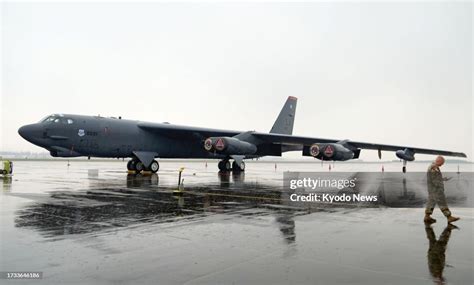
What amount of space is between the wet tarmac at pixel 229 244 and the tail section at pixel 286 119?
2457 centimetres

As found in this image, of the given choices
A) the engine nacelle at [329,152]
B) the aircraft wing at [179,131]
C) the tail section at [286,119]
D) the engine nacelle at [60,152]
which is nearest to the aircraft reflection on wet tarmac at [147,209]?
the engine nacelle at [329,152]

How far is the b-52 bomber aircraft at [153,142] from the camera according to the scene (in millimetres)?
22250

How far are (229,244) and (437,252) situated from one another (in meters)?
3.29

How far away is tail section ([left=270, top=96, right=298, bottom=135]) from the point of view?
35.4m

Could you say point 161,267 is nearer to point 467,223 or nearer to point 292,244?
point 292,244

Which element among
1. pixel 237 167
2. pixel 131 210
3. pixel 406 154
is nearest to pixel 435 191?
pixel 131 210

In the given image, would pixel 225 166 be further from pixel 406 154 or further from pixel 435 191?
pixel 435 191

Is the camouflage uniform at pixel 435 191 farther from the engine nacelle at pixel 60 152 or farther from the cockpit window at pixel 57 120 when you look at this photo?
the cockpit window at pixel 57 120

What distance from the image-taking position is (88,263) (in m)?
5.11

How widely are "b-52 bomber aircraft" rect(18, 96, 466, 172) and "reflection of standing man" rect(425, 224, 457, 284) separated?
1326 centimetres

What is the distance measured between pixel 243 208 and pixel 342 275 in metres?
5.98

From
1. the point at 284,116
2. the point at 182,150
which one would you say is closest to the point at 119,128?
the point at 182,150

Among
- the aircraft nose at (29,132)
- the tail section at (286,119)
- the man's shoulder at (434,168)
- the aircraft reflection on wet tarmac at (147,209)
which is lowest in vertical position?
the aircraft reflection on wet tarmac at (147,209)

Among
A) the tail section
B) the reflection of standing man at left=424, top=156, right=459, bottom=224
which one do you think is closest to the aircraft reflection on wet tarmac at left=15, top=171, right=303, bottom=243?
the reflection of standing man at left=424, top=156, right=459, bottom=224
